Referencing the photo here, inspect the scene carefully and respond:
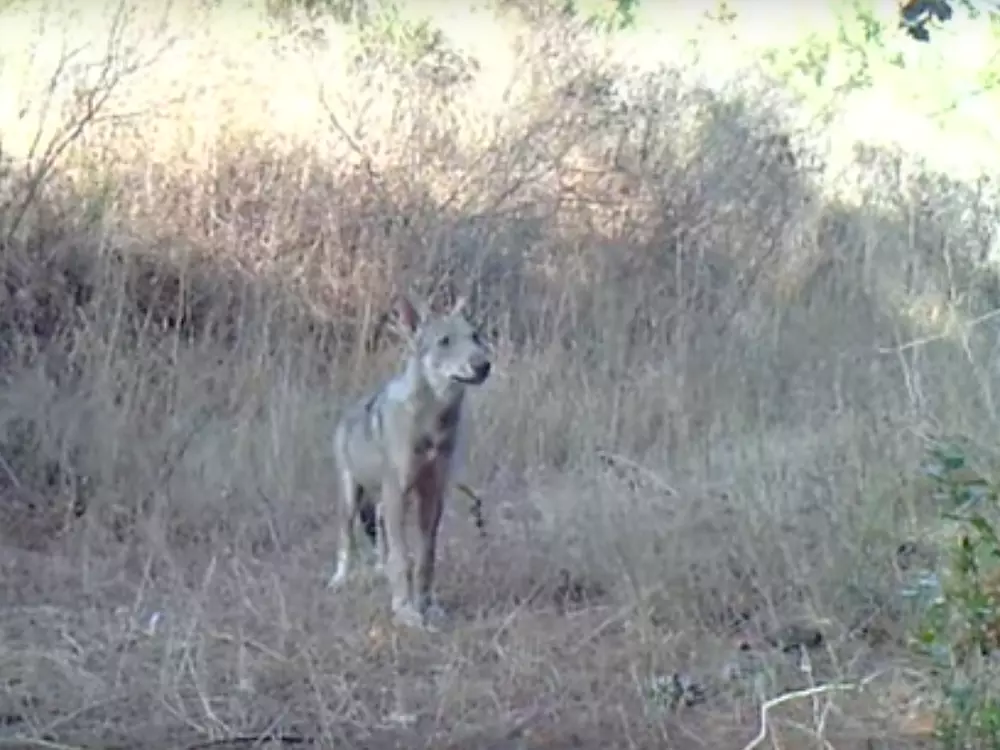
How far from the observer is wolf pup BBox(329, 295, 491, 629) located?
259 inches

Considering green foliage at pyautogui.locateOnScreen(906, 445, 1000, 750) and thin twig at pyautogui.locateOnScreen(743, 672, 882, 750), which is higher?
green foliage at pyautogui.locateOnScreen(906, 445, 1000, 750)

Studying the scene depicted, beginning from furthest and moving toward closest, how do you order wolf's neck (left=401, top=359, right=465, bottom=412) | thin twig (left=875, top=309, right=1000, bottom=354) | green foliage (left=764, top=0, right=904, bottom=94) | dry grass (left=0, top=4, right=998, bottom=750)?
green foliage (left=764, top=0, right=904, bottom=94) < wolf's neck (left=401, top=359, right=465, bottom=412) < dry grass (left=0, top=4, right=998, bottom=750) < thin twig (left=875, top=309, right=1000, bottom=354)

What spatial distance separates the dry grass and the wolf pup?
0.67ft

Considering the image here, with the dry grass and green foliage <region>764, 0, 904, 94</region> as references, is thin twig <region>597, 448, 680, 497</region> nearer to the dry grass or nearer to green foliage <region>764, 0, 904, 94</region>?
the dry grass

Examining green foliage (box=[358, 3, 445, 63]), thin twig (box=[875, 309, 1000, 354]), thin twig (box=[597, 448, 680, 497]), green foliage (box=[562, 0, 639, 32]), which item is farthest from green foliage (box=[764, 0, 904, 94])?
thin twig (box=[597, 448, 680, 497])

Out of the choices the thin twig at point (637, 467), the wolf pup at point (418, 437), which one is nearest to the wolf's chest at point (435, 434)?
the wolf pup at point (418, 437)

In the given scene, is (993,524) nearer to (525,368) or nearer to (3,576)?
(3,576)

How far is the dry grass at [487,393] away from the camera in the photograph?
5.24 m

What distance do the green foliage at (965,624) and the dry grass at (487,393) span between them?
567 millimetres

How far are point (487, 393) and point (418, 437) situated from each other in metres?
2.27

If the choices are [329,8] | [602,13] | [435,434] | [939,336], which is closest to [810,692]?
[939,336]

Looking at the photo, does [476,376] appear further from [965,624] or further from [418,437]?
[965,624]

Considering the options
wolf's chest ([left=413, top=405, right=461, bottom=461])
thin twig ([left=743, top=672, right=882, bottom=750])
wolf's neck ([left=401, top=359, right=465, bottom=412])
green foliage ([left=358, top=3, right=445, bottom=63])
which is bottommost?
thin twig ([left=743, top=672, right=882, bottom=750])

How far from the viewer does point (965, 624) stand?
4.04 metres
